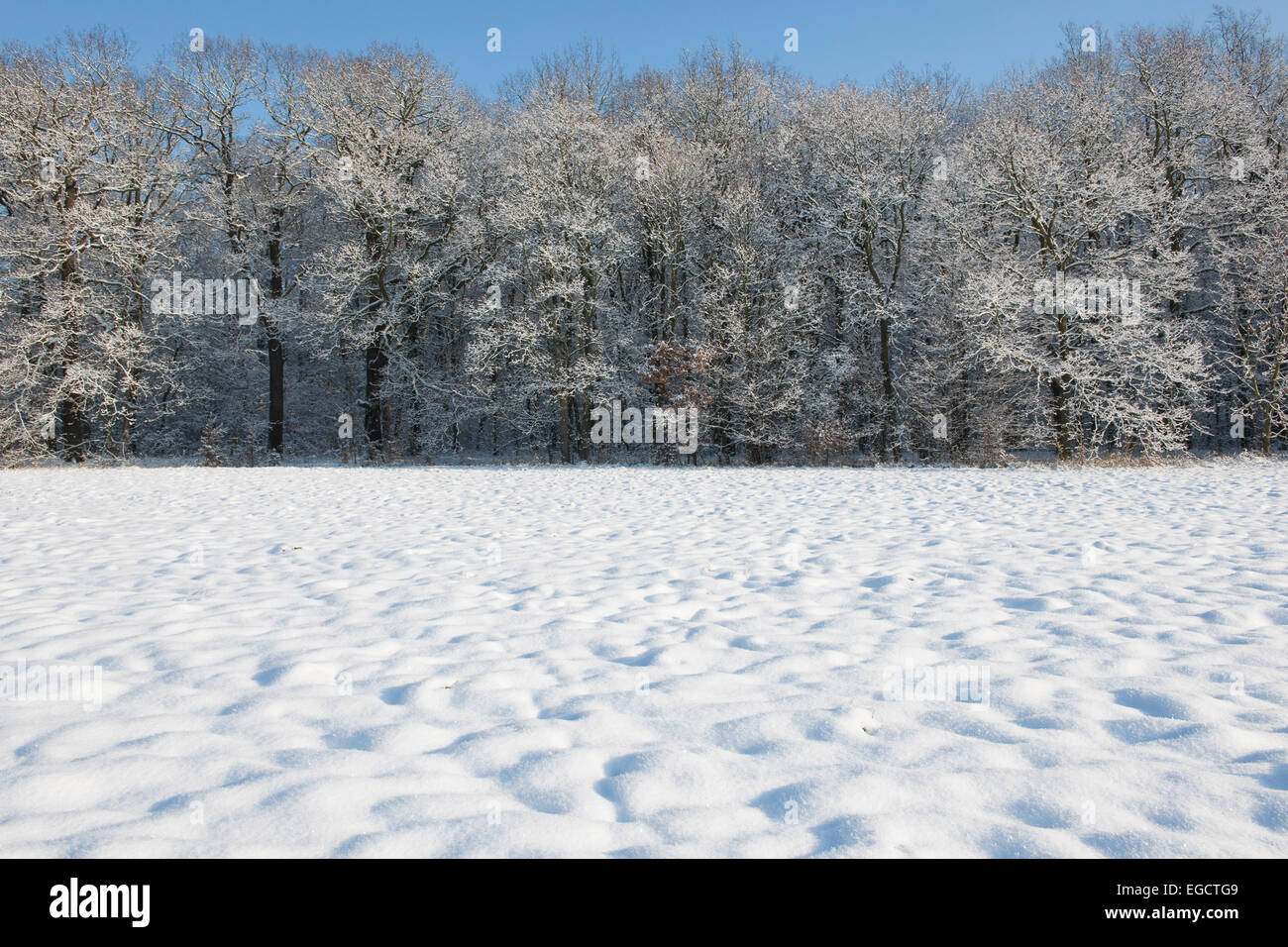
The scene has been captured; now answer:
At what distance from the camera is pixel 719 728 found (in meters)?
2.60

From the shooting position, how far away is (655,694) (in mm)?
2939

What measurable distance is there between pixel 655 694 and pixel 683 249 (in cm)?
2091

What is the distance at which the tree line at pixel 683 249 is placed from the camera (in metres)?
16.8

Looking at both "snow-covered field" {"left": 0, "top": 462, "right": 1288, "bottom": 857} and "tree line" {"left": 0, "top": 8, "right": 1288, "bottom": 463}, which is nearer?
"snow-covered field" {"left": 0, "top": 462, "right": 1288, "bottom": 857}

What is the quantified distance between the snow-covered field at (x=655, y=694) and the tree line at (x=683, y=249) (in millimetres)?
12823

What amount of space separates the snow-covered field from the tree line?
12.8 m

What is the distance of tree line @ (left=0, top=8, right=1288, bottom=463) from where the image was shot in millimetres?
16812

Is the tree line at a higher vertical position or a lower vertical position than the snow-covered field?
higher

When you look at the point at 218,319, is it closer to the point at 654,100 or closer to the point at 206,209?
the point at 206,209

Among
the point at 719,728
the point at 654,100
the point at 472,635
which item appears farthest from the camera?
the point at 654,100

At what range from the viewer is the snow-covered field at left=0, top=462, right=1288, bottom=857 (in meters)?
1.95

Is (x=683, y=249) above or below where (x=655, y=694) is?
above
